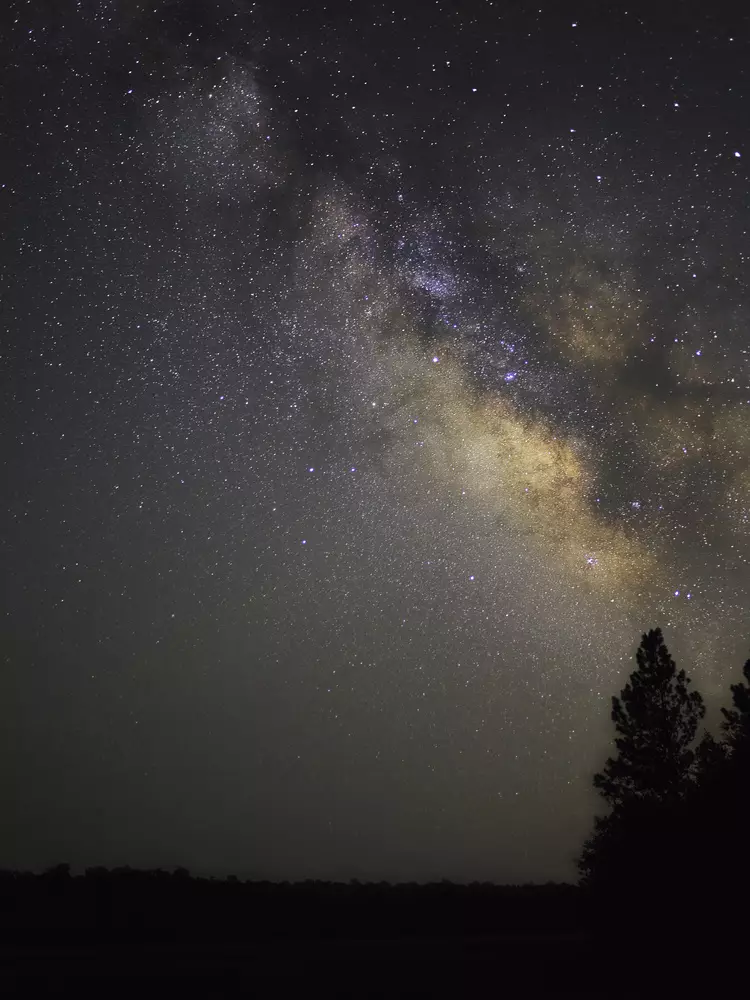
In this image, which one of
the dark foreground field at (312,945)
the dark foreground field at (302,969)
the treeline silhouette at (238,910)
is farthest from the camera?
the treeline silhouette at (238,910)

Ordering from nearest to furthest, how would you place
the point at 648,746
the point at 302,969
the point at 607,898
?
1. the point at 302,969
2. the point at 607,898
3. the point at 648,746

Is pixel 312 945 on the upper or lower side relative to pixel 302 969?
lower

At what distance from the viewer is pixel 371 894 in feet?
115

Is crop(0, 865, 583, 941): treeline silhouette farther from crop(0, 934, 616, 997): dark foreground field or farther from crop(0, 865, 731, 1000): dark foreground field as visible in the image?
crop(0, 934, 616, 997): dark foreground field

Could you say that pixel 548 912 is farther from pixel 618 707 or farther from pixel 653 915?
pixel 653 915

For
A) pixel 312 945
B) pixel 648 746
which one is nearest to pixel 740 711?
pixel 648 746

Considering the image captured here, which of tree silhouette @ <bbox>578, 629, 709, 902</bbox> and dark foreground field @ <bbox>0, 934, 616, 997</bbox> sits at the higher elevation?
tree silhouette @ <bbox>578, 629, 709, 902</bbox>

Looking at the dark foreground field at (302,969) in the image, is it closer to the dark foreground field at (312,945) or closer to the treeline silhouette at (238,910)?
the dark foreground field at (312,945)

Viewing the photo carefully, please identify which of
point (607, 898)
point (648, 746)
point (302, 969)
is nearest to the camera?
point (302, 969)

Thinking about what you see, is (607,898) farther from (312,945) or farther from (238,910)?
(238,910)

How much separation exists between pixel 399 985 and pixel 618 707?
17.3m

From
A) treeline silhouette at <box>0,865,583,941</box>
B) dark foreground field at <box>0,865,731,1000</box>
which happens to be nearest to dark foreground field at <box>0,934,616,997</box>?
dark foreground field at <box>0,865,731,1000</box>

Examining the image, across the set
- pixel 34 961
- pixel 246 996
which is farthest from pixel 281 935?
pixel 246 996

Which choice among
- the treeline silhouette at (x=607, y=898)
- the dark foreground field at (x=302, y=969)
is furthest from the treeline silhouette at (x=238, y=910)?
the dark foreground field at (x=302, y=969)
